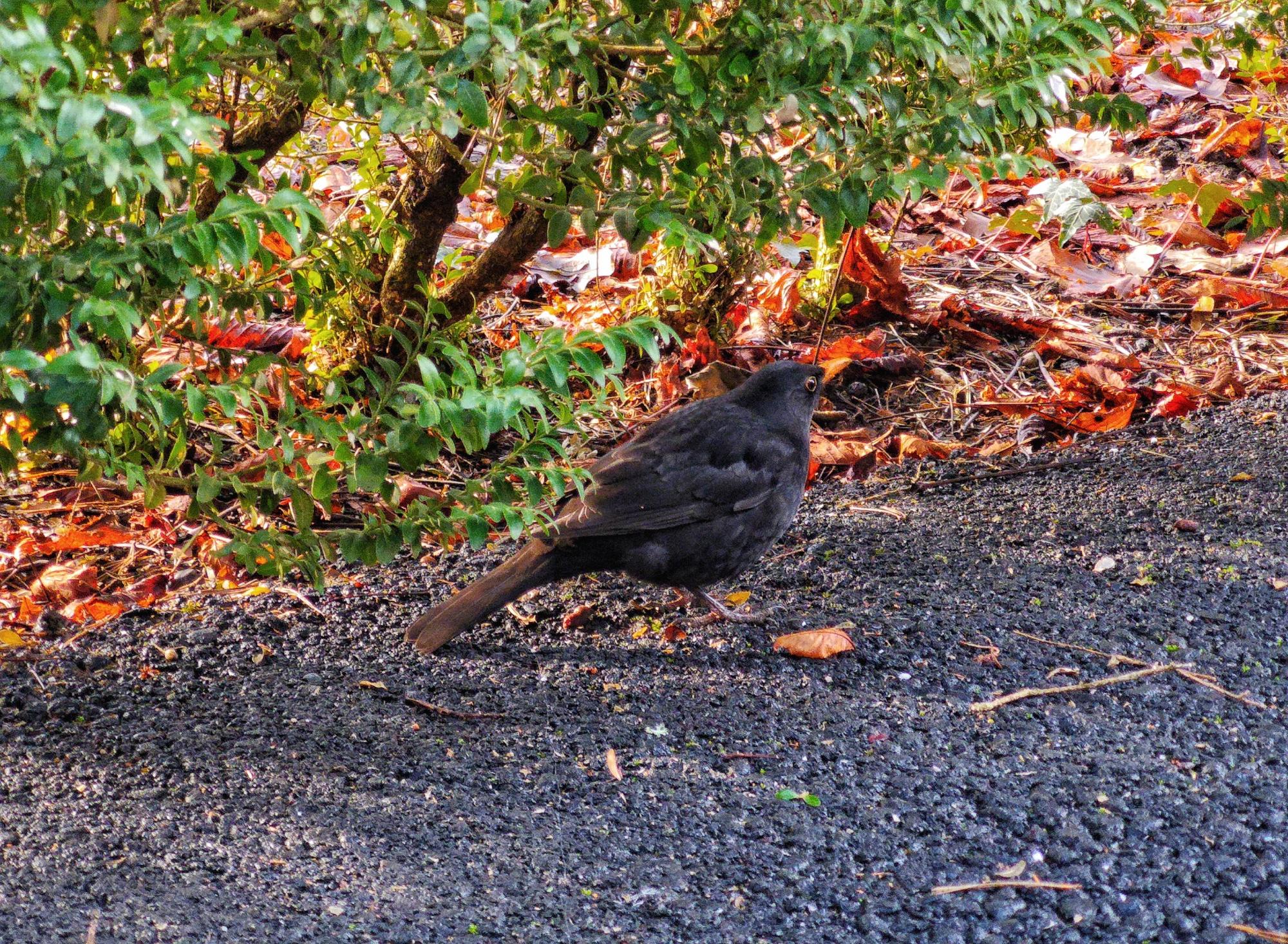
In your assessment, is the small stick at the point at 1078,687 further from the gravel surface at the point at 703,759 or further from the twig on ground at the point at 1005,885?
the twig on ground at the point at 1005,885

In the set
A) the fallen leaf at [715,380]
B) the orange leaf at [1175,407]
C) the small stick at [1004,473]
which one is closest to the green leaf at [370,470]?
the small stick at [1004,473]

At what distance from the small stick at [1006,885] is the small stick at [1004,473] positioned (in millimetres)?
2371

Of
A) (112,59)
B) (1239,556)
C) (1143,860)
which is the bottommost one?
(1239,556)

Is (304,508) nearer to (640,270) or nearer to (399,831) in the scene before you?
(399,831)

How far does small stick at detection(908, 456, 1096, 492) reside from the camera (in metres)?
4.66

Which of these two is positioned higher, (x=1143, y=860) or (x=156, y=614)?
(x=156, y=614)

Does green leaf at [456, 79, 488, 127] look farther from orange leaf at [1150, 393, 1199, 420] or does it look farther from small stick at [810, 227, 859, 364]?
orange leaf at [1150, 393, 1199, 420]

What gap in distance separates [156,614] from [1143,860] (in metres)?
2.78

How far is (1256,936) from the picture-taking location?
218cm

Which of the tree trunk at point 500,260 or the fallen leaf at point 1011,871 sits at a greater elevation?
the tree trunk at point 500,260

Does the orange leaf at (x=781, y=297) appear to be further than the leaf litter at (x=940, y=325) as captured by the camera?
Yes

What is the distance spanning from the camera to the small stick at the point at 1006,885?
2.38 m

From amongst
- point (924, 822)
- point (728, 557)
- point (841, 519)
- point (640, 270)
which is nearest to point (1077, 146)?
point (640, 270)

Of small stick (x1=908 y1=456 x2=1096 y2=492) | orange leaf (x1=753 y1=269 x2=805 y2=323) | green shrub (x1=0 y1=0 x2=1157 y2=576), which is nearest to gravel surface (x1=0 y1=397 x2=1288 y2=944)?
small stick (x1=908 y1=456 x2=1096 y2=492)
